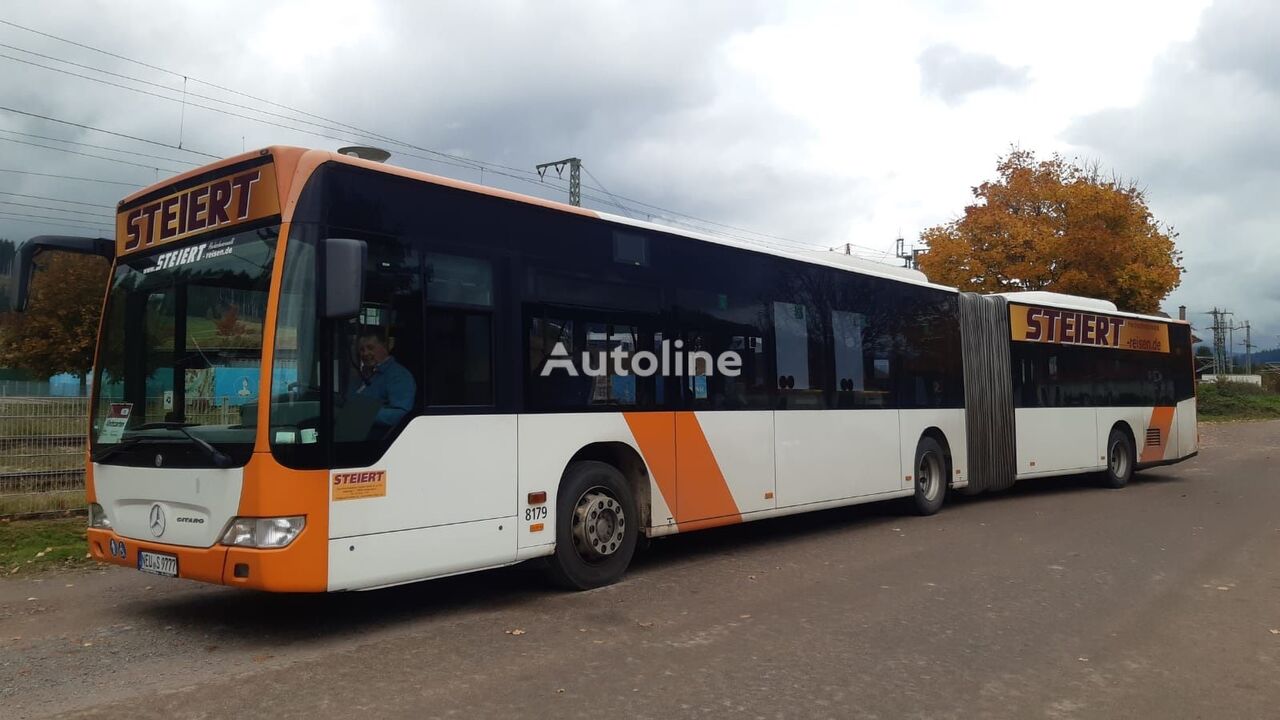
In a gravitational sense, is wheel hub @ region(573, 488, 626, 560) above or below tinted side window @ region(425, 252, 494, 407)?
below

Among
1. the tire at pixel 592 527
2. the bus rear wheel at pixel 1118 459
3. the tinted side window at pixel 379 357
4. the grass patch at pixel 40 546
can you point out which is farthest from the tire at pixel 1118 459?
the grass patch at pixel 40 546

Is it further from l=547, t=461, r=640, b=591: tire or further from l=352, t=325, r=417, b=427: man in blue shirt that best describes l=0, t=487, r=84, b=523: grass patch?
l=352, t=325, r=417, b=427: man in blue shirt

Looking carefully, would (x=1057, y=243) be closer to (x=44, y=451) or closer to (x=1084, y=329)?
(x=1084, y=329)

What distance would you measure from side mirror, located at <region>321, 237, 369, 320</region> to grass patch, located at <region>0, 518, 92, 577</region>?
5508mm

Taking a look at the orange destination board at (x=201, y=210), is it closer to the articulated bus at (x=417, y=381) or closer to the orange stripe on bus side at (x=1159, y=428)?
the articulated bus at (x=417, y=381)

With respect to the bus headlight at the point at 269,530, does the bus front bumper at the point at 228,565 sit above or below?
below

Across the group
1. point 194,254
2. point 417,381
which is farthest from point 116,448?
point 417,381

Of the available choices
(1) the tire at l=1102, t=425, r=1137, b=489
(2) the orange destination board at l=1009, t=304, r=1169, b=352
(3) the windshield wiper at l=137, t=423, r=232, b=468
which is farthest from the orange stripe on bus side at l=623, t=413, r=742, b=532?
(1) the tire at l=1102, t=425, r=1137, b=489

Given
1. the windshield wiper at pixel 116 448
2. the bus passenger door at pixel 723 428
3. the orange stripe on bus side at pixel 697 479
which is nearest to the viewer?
the windshield wiper at pixel 116 448

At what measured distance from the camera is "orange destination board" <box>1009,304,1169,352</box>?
49.1ft

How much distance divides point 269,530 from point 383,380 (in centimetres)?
116

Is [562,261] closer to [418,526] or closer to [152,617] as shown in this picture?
[418,526]

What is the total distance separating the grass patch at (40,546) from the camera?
9.05 meters

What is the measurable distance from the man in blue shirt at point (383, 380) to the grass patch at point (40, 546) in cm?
509
